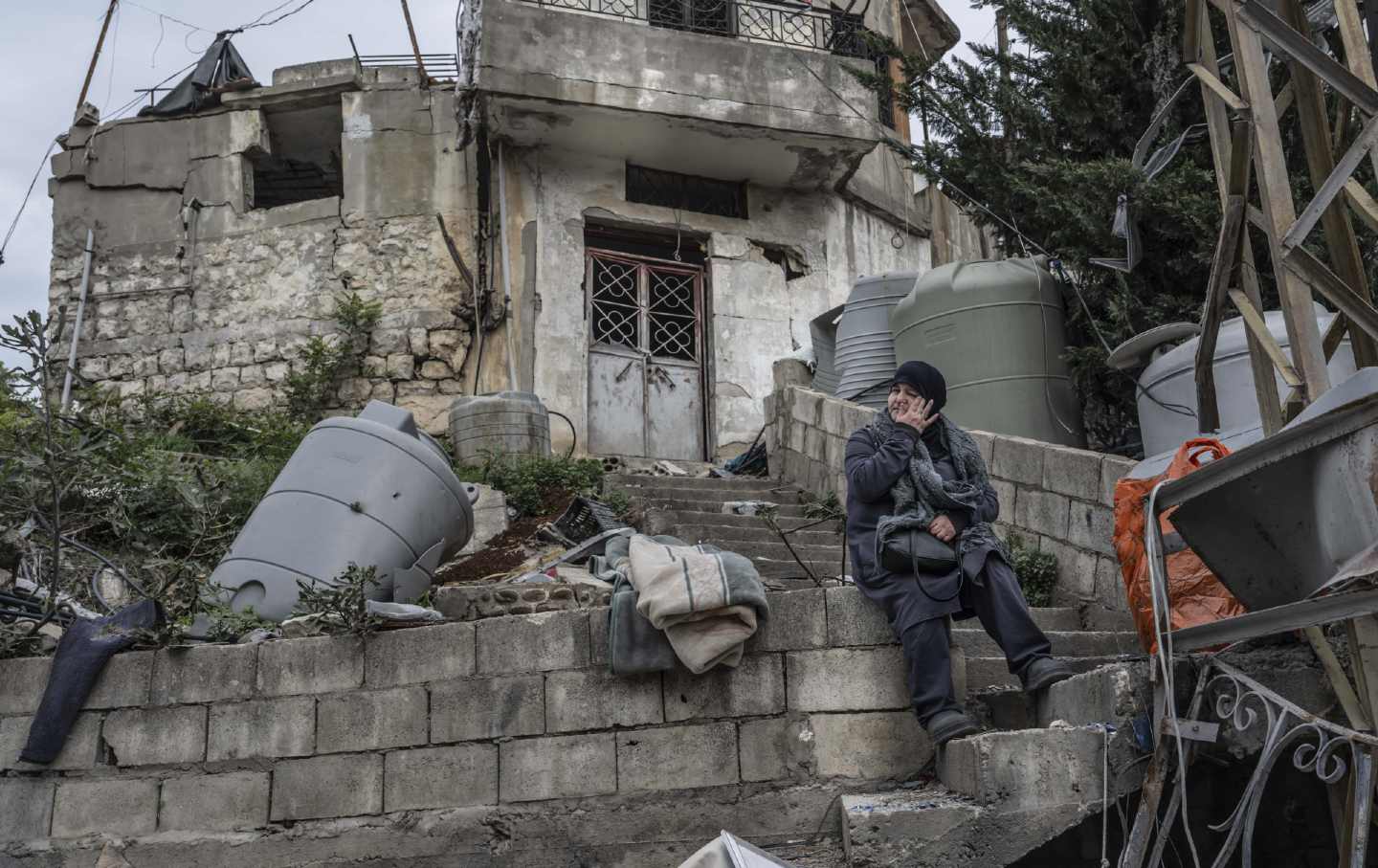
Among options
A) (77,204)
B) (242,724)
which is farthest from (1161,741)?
(77,204)

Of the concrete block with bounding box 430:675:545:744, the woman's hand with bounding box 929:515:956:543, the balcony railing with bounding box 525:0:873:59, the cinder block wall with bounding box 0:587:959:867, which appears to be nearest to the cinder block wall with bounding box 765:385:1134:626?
the woman's hand with bounding box 929:515:956:543

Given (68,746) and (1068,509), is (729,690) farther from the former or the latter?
(68,746)

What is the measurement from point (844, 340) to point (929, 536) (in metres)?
5.81

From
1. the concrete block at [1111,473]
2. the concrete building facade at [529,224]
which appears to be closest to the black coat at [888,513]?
the concrete block at [1111,473]

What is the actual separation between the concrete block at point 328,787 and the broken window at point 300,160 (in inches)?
367

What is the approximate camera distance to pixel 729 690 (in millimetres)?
5316

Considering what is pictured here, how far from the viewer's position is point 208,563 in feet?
26.1

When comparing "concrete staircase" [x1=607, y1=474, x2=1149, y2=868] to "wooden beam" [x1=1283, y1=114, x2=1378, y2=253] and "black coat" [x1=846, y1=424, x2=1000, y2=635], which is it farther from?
"wooden beam" [x1=1283, y1=114, x2=1378, y2=253]

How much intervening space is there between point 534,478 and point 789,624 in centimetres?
528

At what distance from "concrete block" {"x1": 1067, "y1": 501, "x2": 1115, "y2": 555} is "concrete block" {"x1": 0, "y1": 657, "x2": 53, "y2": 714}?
5166 mm

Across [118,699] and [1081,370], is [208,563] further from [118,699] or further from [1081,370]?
[1081,370]

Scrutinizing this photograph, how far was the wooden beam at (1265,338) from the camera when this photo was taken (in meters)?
4.53

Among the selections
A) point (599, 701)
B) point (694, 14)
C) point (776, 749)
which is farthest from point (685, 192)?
point (776, 749)

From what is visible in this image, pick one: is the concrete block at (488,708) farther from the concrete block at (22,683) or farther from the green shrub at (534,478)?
the green shrub at (534,478)
